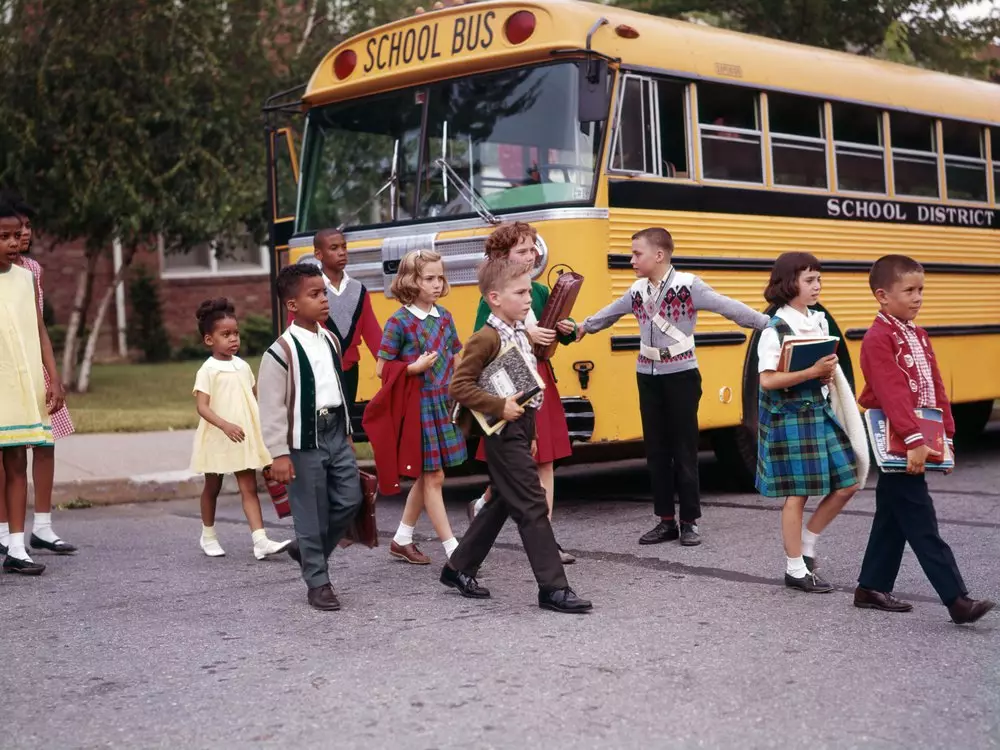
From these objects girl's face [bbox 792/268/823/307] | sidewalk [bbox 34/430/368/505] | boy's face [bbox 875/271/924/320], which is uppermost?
girl's face [bbox 792/268/823/307]

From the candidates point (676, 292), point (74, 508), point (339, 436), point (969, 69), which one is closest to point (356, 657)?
point (339, 436)

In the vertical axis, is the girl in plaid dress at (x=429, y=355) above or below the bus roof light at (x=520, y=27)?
below

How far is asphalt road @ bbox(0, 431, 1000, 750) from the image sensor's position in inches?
153

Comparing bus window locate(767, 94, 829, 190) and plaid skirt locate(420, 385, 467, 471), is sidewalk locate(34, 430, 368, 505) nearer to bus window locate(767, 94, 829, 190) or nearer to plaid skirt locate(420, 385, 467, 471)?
plaid skirt locate(420, 385, 467, 471)

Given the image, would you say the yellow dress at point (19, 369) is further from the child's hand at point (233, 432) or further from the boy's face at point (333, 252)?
the boy's face at point (333, 252)

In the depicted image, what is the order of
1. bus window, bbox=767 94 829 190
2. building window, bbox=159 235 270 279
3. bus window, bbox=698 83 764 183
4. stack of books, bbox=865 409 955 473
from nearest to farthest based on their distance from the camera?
stack of books, bbox=865 409 955 473, bus window, bbox=698 83 764 183, bus window, bbox=767 94 829 190, building window, bbox=159 235 270 279

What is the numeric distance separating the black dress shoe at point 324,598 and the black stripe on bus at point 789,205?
315 centimetres

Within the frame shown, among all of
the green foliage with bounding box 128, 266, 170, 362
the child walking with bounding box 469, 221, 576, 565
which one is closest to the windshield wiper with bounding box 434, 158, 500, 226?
the child walking with bounding box 469, 221, 576, 565

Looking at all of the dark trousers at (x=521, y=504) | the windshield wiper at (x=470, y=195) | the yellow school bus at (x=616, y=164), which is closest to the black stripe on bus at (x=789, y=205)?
the yellow school bus at (x=616, y=164)

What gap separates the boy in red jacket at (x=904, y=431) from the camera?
5035 millimetres

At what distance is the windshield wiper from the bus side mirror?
80 centimetres

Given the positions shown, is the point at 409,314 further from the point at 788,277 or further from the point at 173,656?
the point at 173,656

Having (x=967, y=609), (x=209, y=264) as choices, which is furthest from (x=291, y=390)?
(x=209, y=264)

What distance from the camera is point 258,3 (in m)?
17.7
